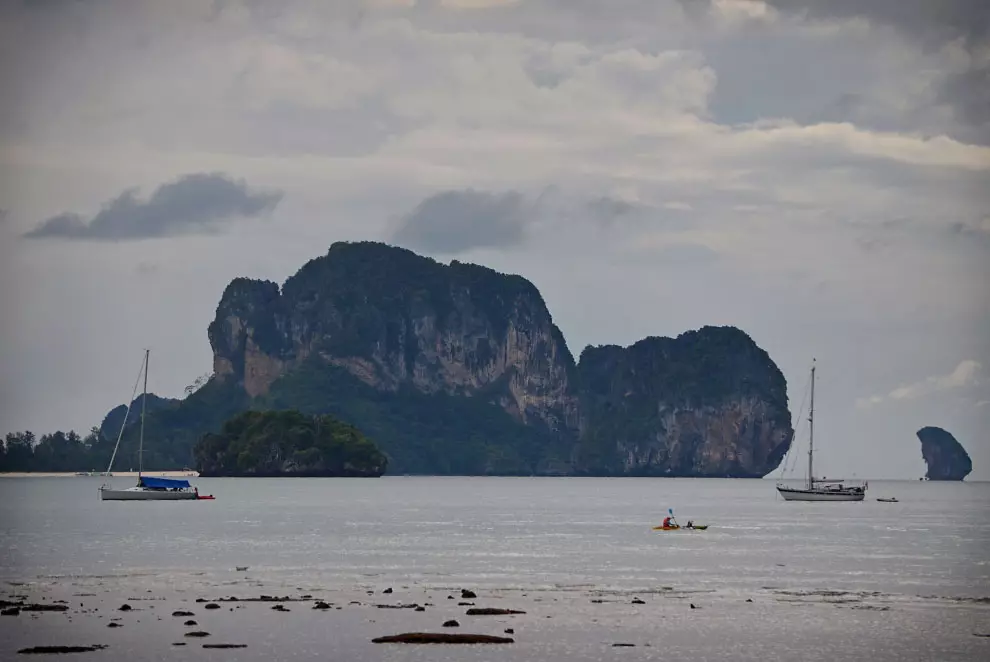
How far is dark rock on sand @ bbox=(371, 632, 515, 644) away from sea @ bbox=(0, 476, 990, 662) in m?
0.79

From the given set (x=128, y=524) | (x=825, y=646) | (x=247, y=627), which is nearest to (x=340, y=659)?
(x=247, y=627)

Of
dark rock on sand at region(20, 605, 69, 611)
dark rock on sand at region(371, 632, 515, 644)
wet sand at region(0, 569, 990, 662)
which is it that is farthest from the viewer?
dark rock on sand at region(20, 605, 69, 611)

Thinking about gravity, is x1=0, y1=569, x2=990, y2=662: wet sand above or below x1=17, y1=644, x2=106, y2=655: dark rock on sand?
above

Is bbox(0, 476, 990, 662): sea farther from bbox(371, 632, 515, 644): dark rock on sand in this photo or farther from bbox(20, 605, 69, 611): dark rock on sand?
bbox(371, 632, 515, 644): dark rock on sand

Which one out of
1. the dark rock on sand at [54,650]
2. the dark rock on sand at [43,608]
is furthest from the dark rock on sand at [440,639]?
the dark rock on sand at [43,608]

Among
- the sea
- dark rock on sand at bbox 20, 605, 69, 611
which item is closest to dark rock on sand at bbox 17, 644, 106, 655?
the sea

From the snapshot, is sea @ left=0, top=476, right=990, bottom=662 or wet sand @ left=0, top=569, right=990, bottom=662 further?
sea @ left=0, top=476, right=990, bottom=662

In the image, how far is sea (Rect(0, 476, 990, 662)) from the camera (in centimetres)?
5966

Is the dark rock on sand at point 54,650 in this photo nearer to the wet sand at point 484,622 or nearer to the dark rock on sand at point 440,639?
the wet sand at point 484,622

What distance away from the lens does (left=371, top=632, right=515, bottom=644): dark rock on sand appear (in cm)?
5947

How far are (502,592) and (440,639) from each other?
20.7 meters

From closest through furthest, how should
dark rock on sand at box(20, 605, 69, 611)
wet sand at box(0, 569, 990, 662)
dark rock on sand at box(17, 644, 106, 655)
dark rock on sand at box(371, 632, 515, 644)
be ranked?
dark rock on sand at box(17, 644, 106, 655) → wet sand at box(0, 569, 990, 662) → dark rock on sand at box(371, 632, 515, 644) → dark rock on sand at box(20, 605, 69, 611)

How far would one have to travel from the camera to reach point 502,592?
80.2 metres

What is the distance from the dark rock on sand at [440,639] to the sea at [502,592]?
0.79m
